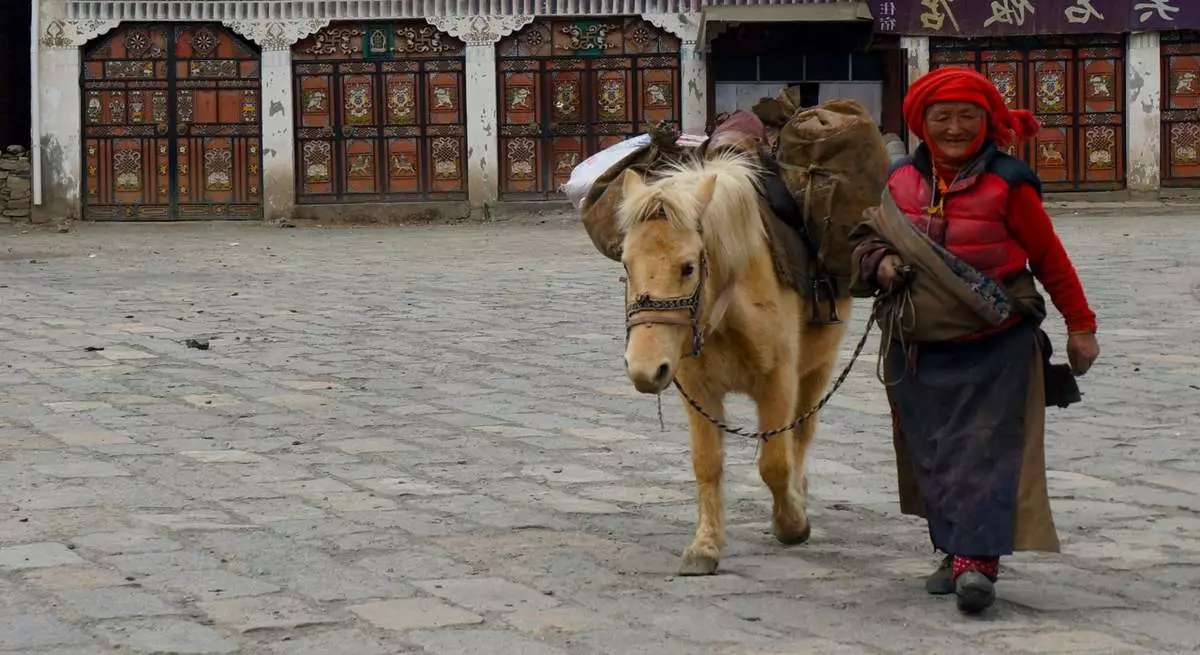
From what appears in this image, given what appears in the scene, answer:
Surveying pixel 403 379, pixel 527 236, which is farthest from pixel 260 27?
pixel 403 379

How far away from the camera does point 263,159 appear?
78.1ft

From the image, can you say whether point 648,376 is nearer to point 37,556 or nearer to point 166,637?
point 166,637

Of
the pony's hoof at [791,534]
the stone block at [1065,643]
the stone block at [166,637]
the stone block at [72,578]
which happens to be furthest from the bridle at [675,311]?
the stone block at [72,578]

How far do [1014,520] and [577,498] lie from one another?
6.75ft

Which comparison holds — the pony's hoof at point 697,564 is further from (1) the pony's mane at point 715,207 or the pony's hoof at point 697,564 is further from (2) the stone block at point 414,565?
(1) the pony's mane at point 715,207

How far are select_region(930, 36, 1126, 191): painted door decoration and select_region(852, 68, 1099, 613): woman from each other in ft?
62.4

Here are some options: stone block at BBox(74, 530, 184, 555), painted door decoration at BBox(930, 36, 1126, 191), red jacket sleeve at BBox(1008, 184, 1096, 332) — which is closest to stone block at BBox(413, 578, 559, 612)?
stone block at BBox(74, 530, 184, 555)

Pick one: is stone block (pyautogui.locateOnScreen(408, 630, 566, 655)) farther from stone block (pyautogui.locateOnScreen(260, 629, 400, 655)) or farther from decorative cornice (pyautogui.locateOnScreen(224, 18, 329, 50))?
decorative cornice (pyautogui.locateOnScreen(224, 18, 329, 50))

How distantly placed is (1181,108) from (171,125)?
1334 centimetres

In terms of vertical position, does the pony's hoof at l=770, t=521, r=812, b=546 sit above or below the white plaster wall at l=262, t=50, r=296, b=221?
below

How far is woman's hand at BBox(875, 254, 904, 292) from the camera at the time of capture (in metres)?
4.68

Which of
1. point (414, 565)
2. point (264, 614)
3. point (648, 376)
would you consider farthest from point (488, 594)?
point (648, 376)

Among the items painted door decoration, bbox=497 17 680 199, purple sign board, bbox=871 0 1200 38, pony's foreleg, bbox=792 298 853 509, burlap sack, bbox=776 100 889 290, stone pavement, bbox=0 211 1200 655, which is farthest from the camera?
painted door decoration, bbox=497 17 680 199

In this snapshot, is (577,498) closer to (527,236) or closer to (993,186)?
(993,186)
